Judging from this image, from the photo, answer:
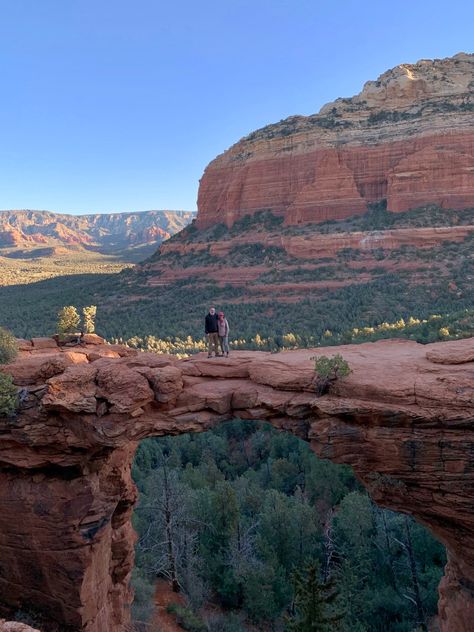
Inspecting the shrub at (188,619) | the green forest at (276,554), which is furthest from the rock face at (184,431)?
the green forest at (276,554)

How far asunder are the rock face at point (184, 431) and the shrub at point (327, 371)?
0.20 meters

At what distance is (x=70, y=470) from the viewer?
32.1 ft

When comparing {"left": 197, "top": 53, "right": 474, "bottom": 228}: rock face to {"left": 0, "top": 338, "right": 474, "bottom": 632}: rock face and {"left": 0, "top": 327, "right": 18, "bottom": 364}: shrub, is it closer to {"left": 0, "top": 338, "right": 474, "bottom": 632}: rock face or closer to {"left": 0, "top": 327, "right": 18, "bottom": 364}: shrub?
{"left": 0, "top": 338, "right": 474, "bottom": 632}: rock face

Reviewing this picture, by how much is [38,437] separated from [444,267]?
44346mm

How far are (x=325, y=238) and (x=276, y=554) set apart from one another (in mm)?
43470

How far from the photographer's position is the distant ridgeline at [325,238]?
4147 centimetres

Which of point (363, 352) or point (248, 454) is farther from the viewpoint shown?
point (248, 454)

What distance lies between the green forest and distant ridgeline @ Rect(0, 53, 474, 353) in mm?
13837

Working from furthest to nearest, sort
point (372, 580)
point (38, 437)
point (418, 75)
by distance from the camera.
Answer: point (418, 75), point (372, 580), point (38, 437)

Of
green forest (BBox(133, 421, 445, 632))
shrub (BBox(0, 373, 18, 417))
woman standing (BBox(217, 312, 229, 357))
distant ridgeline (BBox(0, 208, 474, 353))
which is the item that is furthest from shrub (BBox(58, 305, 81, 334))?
distant ridgeline (BBox(0, 208, 474, 353))

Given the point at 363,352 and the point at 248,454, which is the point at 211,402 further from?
the point at 248,454

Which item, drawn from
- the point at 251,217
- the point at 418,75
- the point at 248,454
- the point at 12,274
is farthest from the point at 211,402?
the point at 12,274

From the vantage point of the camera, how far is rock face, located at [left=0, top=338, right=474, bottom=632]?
7965 millimetres

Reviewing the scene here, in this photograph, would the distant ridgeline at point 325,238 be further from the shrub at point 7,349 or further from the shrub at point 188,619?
the shrub at point 7,349
